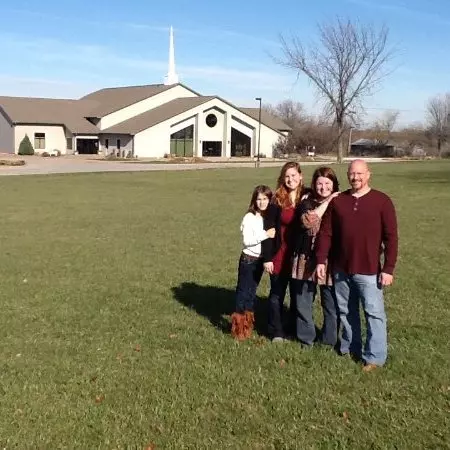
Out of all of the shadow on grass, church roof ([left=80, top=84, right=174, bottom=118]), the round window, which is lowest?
the shadow on grass

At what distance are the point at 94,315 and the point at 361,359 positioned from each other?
3.06m

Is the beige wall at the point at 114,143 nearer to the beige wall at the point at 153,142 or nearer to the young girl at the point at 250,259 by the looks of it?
the beige wall at the point at 153,142

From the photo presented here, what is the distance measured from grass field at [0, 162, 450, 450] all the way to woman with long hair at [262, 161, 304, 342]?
47 cm

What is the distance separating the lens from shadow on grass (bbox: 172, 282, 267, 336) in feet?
22.4

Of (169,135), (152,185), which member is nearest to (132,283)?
(152,185)

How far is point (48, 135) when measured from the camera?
69.9 metres

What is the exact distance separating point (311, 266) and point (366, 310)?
604 mm

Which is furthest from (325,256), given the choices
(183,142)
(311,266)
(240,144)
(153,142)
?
(240,144)

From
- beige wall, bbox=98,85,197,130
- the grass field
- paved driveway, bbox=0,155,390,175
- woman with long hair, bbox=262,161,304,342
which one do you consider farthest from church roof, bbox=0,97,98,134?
woman with long hair, bbox=262,161,304,342

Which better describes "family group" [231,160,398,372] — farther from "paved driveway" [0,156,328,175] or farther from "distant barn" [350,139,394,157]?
"distant barn" [350,139,394,157]

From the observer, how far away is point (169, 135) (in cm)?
6981

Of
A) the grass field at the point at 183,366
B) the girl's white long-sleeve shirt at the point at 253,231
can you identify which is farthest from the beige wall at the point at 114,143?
the girl's white long-sleeve shirt at the point at 253,231

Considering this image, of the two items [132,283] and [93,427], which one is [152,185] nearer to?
[132,283]

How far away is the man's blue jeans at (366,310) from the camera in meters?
5.36
